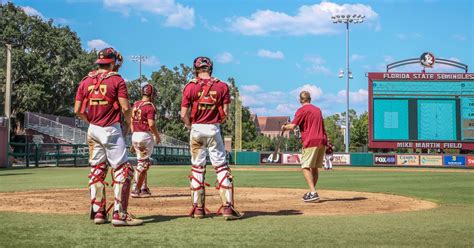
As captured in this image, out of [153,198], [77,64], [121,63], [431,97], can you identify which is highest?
[77,64]

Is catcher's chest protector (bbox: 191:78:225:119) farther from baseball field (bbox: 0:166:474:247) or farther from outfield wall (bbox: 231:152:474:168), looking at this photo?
outfield wall (bbox: 231:152:474:168)

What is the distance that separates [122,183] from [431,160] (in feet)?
131

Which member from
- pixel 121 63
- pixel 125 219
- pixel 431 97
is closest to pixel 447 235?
pixel 125 219

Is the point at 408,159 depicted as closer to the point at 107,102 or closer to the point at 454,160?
the point at 454,160

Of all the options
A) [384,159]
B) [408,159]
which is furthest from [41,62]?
[408,159]

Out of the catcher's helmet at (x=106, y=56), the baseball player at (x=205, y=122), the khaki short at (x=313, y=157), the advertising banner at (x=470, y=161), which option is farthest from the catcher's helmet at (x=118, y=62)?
the advertising banner at (x=470, y=161)

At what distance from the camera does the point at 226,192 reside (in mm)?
6820

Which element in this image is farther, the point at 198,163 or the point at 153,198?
the point at 153,198

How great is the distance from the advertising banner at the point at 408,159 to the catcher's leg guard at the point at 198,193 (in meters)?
37.9

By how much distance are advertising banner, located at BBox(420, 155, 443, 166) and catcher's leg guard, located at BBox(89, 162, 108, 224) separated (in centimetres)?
3918

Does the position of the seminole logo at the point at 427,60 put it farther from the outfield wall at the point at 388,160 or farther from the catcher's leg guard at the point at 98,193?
the catcher's leg guard at the point at 98,193

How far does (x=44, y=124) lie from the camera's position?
149ft

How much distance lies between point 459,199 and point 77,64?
5012 centimetres

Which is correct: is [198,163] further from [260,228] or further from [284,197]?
[284,197]
